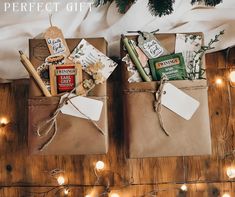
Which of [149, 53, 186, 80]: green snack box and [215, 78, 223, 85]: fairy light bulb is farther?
[215, 78, 223, 85]: fairy light bulb

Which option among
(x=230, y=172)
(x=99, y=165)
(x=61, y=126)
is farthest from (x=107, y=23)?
(x=230, y=172)

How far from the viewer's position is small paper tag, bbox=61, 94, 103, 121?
1.13m

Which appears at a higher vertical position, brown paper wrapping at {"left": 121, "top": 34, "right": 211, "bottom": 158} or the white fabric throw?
the white fabric throw

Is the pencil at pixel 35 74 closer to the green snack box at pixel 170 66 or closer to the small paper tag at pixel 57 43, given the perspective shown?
the small paper tag at pixel 57 43

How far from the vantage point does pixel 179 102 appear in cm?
114

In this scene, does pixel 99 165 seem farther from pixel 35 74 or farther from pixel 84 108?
pixel 35 74

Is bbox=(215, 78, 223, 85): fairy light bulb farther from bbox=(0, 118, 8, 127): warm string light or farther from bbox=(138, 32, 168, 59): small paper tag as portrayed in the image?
bbox=(0, 118, 8, 127): warm string light

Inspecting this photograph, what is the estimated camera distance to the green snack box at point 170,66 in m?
1.14

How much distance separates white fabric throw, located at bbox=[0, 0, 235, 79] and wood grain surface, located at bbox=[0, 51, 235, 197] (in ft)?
0.62

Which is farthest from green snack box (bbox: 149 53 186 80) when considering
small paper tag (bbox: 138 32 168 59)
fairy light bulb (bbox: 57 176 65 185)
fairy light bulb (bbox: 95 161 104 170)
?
fairy light bulb (bbox: 57 176 65 185)

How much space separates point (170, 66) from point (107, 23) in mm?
259

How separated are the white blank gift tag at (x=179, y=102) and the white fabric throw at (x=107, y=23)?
224 millimetres

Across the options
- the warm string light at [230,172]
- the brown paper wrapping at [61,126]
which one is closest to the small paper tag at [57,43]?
the brown paper wrapping at [61,126]

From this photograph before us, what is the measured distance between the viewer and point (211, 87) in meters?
1.36
